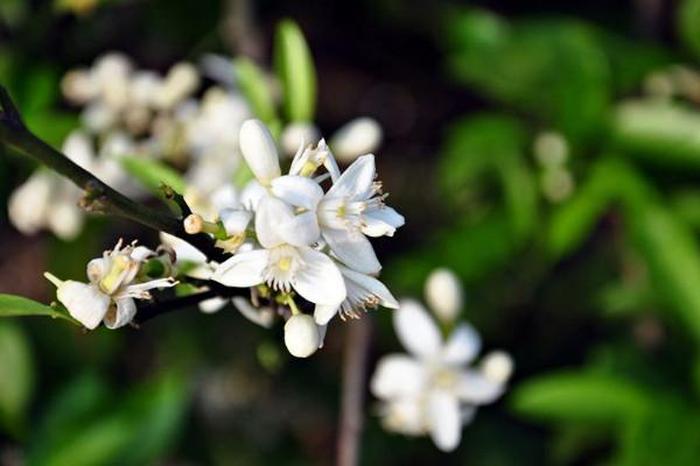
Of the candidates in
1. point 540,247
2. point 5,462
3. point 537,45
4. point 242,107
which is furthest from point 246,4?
point 5,462

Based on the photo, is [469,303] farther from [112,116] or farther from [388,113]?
[388,113]

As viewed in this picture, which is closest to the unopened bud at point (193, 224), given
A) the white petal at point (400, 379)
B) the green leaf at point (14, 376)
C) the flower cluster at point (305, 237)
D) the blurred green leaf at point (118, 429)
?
the flower cluster at point (305, 237)

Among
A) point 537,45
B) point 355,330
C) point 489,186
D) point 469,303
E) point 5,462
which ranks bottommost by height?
point 5,462

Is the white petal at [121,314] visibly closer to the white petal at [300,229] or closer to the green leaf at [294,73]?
the white petal at [300,229]

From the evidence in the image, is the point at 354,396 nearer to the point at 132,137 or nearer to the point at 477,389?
the point at 477,389

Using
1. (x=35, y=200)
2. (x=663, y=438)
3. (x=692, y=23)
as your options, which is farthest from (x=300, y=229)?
(x=692, y=23)

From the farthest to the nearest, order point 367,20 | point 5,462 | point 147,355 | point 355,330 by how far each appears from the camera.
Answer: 1. point 367,20
2. point 147,355
3. point 5,462
4. point 355,330

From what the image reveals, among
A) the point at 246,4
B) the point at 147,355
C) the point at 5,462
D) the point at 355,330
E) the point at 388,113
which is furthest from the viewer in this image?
the point at 388,113
